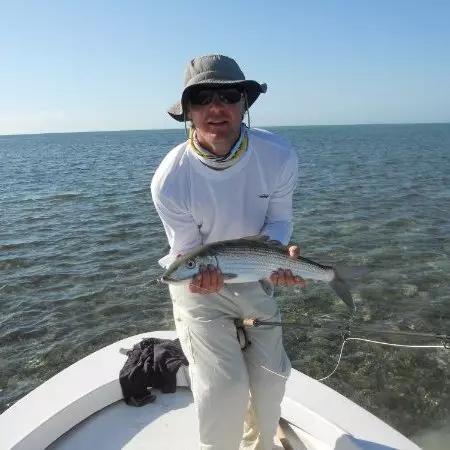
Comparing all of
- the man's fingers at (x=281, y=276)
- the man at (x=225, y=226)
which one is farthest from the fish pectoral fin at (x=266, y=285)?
the man's fingers at (x=281, y=276)

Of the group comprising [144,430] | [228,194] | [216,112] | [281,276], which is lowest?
[144,430]

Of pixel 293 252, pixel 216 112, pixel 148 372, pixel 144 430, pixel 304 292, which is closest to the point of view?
pixel 216 112

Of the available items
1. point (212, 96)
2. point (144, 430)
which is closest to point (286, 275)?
point (212, 96)

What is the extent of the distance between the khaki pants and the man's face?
1361 millimetres

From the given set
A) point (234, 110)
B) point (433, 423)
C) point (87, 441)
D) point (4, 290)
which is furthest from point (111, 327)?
point (234, 110)

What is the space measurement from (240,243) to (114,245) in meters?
12.4

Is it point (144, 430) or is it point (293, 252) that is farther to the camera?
point (144, 430)

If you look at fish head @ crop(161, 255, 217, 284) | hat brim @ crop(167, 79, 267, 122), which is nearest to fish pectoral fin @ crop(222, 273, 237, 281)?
fish head @ crop(161, 255, 217, 284)

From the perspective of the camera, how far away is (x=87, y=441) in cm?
475

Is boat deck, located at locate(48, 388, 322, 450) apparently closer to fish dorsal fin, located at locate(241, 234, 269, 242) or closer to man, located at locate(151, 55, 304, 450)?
man, located at locate(151, 55, 304, 450)

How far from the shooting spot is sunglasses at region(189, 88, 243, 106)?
396 cm

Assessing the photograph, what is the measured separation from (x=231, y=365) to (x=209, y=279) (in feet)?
2.56

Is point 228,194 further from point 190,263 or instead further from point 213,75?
point 213,75

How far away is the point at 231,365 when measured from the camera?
13.3ft
